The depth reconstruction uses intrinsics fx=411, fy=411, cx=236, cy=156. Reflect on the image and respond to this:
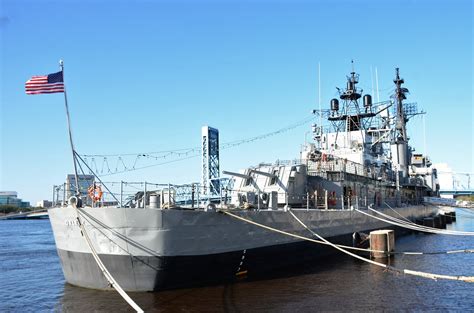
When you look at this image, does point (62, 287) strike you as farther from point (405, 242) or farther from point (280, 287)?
point (405, 242)

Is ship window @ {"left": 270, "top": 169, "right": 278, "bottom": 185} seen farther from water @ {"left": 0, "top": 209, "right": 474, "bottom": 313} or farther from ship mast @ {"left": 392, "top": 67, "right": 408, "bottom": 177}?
ship mast @ {"left": 392, "top": 67, "right": 408, "bottom": 177}

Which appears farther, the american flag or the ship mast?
the ship mast

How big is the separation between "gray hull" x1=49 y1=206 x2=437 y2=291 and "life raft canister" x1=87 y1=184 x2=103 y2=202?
0.95 m

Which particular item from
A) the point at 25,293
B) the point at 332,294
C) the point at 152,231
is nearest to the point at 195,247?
the point at 152,231

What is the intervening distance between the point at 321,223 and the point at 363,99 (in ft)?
63.2

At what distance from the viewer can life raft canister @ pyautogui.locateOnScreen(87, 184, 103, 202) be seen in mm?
14891

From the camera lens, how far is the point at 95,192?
50.0 ft

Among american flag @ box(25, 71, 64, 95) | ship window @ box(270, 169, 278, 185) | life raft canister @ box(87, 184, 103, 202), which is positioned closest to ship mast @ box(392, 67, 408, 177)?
ship window @ box(270, 169, 278, 185)

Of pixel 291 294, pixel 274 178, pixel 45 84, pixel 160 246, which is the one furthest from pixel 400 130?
pixel 45 84

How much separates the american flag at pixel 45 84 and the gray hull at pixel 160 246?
13.7ft

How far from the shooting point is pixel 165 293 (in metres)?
13.7

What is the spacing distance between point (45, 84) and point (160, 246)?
22.1 ft

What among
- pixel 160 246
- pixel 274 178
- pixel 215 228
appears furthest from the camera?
pixel 274 178

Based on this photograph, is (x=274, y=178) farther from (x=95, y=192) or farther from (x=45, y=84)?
(x=45, y=84)
